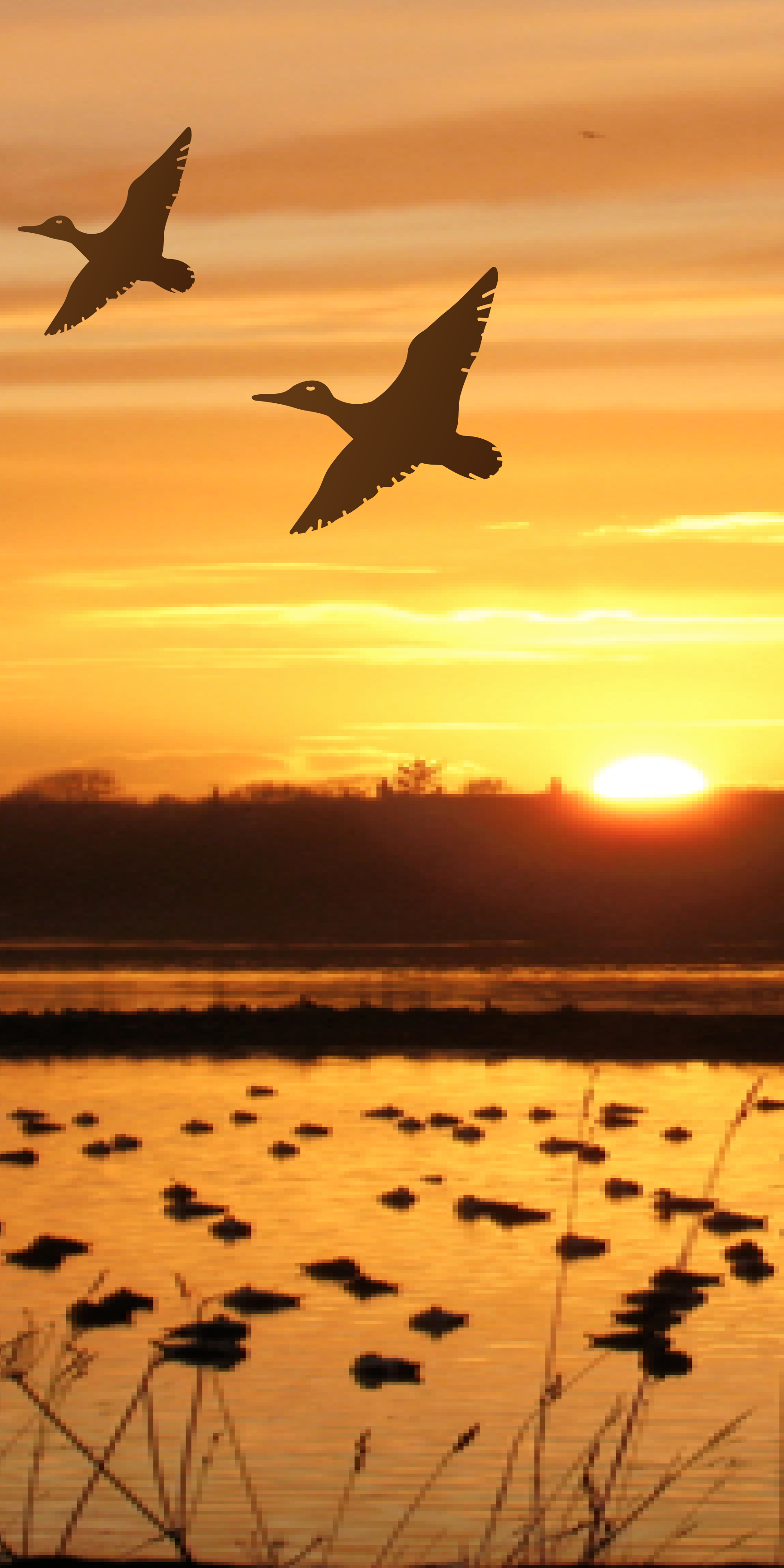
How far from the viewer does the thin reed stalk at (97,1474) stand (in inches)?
578

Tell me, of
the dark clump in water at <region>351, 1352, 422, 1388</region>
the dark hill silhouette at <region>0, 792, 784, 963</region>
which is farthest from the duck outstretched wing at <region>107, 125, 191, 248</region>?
the dark hill silhouette at <region>0, 792, 784, 963</region>

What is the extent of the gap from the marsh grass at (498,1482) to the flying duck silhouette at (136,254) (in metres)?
5.30

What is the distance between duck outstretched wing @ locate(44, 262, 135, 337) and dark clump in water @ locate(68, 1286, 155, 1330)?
49.6 ft

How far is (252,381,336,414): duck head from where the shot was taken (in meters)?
14.6

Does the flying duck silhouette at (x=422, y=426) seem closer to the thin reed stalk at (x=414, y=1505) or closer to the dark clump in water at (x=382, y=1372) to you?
the thin reed stalk at (x=414, y=1505)

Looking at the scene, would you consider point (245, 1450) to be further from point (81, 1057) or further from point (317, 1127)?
point (81, 1057)

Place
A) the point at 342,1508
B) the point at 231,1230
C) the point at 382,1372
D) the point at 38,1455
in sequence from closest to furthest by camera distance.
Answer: the point at 38,1455 → the point at 342,1508 → the point at 382,1372 → the point at 231,1230

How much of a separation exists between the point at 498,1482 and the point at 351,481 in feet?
36.9

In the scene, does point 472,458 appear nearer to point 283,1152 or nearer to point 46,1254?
point 46,1254

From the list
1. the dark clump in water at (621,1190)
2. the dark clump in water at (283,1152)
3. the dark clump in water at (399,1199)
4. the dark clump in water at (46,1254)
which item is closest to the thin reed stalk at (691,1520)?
the dark clump in water at (46,1254)

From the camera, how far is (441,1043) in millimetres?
64000

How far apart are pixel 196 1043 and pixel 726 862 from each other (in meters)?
82.0

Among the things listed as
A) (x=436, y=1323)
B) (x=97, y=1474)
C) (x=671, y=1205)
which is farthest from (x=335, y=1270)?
(x=97, y=1474)

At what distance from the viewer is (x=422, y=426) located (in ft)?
45.5
